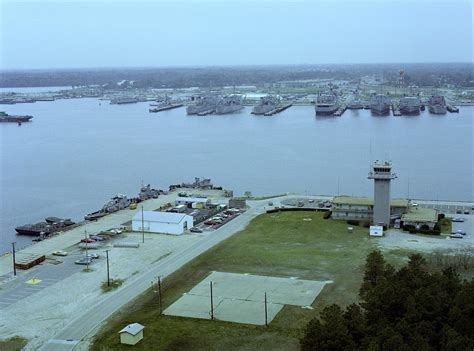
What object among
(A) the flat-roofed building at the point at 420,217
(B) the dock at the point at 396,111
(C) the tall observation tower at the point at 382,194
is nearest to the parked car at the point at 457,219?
(A) the flat-roofed building at the point at 420,217

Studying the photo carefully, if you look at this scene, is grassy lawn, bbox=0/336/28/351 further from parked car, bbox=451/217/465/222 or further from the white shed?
parked car, bbox=451/217/465/222

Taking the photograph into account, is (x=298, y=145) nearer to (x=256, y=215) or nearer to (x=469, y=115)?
(x=256, y=215)

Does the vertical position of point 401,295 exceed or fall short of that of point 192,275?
it exceeds it

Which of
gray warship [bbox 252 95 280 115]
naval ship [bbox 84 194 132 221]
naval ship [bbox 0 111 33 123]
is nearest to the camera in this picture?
naval ship [bbox 84 194 132 221]

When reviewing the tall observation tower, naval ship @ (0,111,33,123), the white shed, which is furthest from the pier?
the white shed

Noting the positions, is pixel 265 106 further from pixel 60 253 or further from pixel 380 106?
pixel 60 253

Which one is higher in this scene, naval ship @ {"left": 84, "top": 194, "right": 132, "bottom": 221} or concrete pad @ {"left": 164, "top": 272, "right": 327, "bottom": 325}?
concrete pad @ {"left": 164, "top": 272, "right": 327, "bottom": 325}

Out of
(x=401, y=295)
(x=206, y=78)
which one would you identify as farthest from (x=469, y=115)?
(x=206, y=78)
